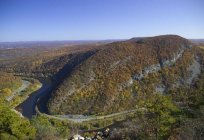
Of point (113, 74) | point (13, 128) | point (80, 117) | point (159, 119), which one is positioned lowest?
point (80, 117)

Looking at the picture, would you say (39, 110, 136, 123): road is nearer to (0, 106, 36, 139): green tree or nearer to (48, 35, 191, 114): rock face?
(48, 35, 191, 114): rock face

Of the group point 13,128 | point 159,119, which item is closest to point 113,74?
point 159,119

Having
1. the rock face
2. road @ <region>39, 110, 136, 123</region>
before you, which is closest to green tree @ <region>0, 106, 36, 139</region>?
road @ <region>39, 110, 136, 123</region>

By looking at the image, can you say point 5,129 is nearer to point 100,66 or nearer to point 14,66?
point 100,66

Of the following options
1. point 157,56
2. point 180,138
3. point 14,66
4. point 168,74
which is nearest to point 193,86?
point 168,74

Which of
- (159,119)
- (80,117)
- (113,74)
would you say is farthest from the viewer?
(113,74)

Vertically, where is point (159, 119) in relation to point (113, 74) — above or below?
above

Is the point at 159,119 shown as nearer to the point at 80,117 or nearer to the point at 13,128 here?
the point at 13,128

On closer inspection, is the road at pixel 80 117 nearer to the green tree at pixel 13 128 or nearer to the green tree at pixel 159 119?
the green tree at pixel 13 128
